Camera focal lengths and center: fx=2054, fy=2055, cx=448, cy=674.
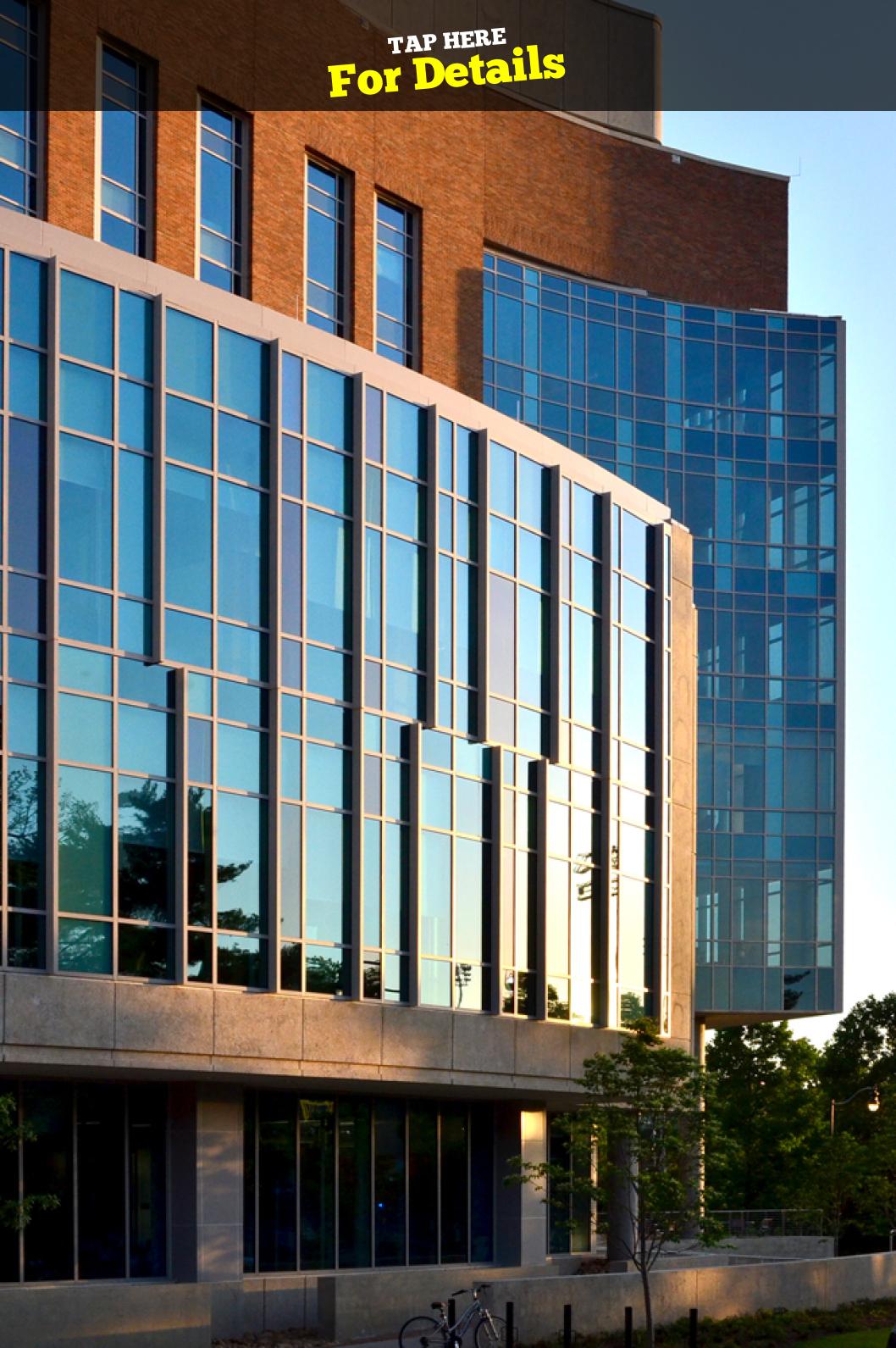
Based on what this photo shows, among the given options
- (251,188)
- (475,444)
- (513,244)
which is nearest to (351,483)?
(475,444)

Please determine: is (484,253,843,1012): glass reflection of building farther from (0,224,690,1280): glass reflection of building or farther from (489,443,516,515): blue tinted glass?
(489,443,516,515): blue tinted glass

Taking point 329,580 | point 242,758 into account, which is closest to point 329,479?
point 329,580

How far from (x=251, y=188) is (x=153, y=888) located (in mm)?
15125

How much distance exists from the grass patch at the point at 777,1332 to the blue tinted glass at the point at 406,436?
15.6m

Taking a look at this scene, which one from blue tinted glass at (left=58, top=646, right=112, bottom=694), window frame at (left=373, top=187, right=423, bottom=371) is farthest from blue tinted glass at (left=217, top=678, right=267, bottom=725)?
window frame at (left=373, top=187, right=423, bottom=371)

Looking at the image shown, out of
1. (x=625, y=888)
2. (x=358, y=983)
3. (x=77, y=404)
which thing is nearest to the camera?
(x=77, y=404)

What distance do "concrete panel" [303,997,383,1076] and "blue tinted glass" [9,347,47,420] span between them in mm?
10769

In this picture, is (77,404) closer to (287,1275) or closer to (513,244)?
(287,1275)

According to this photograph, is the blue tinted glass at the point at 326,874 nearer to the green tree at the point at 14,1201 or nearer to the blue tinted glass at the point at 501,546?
the blue tinted glass at the point at 501,546

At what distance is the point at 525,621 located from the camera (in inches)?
1607

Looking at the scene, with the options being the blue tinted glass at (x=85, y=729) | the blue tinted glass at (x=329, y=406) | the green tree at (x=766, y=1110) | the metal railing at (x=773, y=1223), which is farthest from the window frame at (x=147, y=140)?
the green tree at (x=766, y=1110)

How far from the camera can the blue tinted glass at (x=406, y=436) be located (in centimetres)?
3775

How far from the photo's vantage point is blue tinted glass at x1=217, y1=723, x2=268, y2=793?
110 ft

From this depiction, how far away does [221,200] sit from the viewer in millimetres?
39688
